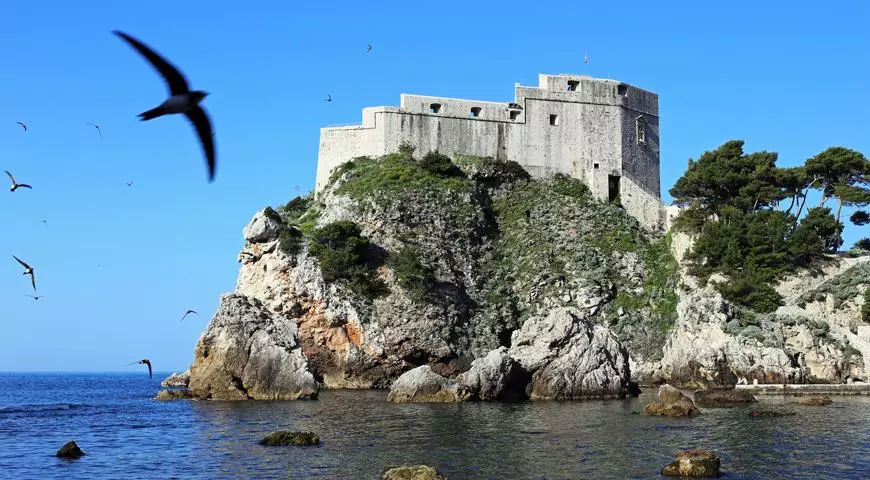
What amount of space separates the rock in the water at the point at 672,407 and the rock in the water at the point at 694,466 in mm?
11717

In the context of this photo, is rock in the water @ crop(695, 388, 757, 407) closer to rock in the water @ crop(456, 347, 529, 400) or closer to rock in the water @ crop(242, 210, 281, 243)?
rock in the water @ crop(456, 347, 529, 400)

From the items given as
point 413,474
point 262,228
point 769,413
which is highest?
point 262,228

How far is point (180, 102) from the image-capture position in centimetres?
1081

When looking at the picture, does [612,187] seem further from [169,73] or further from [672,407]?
[169,73]

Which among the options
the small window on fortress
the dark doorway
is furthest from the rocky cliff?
the small window on fortress

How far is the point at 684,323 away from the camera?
A: 4888 cm

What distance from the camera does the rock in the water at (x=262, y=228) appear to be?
54531mm

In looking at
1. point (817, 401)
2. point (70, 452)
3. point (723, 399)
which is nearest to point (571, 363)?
point (723, 399)

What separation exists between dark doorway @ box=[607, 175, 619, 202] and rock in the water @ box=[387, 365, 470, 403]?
2719cm

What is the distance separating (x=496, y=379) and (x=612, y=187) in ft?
90.5

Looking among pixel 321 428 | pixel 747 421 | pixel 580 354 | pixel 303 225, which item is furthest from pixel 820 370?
pixel 303 225

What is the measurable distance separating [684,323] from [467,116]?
22.8 meters

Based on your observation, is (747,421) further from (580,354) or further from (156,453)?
(156,453)

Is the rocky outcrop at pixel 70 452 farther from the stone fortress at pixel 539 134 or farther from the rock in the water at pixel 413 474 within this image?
the stone fortress at pixel 539 134
